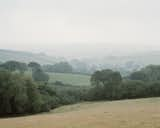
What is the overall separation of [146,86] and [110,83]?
709cm

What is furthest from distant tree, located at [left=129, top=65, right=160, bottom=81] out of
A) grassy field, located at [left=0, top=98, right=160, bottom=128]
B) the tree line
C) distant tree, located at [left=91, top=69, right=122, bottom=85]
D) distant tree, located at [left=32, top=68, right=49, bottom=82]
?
grassy field, located at [left=0, top=98, right=160, bottom=128]

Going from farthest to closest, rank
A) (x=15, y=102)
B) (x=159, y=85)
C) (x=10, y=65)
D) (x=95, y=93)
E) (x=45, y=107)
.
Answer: (x=10, y=65), (x=95, y=93), (x=159, y=85), (x=45, y=107), (x=15, y=102)

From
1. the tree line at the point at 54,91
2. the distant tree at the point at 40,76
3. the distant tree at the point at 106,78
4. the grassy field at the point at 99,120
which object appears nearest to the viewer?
the grassy field at the point at 99,120

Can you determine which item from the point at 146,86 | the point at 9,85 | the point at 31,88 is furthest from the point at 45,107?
the point at 146,86

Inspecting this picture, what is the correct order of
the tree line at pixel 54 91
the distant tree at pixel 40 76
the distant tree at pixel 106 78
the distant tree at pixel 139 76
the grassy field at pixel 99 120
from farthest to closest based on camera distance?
the distant tree at pixel 40 76
the distant tree at pixel 139 76
the distant tree at pixel 106 78
the tree line at pixel 54 91
the grassy field at pixel 99 120

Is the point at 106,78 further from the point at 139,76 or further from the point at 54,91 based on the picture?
the point at 139,76

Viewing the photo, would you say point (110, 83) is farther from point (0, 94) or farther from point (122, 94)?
point (0, 94)

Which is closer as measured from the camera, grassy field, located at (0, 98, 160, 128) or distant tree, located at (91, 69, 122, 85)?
grassy field, located at (0, 98, 160, 128)

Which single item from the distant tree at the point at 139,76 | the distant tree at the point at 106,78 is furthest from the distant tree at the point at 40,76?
the distant tree at the point at 106,78

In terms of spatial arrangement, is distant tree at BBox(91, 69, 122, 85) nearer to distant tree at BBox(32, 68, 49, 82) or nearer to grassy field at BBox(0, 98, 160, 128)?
distant tree at BBox(32, 68, 49, 82)

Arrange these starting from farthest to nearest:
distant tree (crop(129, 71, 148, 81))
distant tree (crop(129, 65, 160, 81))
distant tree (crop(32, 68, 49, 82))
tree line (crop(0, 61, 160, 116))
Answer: distant tree (crop(32, 68, 49, 82)), distant tree (crop(129, 71, 148, 81)), distant tree (crop(129, 65, 160, 81)), tree line (crop(0, 61, 160, 116))

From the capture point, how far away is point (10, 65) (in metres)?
89.1

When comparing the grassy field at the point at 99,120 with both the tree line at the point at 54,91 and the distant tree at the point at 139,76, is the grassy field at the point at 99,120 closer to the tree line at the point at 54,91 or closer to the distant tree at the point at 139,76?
the tree line at the point at 54,91

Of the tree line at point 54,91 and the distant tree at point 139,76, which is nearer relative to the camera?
the tree line at point 54,91
